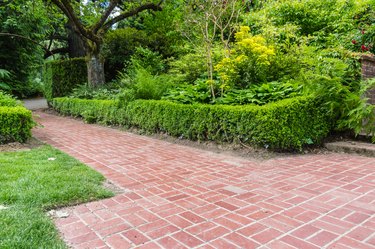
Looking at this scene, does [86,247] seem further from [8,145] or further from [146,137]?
[146,137]

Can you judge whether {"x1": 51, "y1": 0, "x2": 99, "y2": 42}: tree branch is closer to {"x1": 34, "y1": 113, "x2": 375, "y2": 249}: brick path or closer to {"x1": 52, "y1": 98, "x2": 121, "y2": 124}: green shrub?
{"x1": 52, "y1": 98, "x2": 121, "y2": 124}: green shrub

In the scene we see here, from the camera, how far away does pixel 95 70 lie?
10719 mm

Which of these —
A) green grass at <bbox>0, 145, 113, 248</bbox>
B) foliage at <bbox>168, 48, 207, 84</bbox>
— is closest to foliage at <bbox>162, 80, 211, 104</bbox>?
foliage at <bbox>168, 48, 207, 84</bbox>

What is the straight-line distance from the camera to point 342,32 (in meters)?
7.22

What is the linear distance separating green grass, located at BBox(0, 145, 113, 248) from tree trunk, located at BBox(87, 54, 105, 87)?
675 cm

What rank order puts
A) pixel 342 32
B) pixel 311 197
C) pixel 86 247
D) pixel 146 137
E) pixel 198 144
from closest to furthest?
pixel 86 247, pixel 311 197, pixel 198 144, pixel 146 137, pixel 342 32

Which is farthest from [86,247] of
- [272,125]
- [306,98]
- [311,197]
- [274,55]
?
[274,55]

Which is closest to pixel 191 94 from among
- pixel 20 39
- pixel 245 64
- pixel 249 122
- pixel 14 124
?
pixel 245 64

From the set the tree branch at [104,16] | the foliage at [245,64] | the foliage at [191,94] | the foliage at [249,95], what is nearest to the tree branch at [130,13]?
the tree branch at [104,16]

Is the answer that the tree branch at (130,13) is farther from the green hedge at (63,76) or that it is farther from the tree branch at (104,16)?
the green hedge at (63,76)

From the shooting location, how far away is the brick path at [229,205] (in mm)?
2057

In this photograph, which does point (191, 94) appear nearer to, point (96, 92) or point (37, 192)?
point (37, 192)

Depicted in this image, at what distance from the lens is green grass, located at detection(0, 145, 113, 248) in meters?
2.01

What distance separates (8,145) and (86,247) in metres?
3.76
